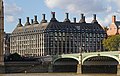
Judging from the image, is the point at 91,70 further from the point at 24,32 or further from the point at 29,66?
the point at 24,32

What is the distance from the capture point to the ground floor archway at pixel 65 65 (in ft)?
259

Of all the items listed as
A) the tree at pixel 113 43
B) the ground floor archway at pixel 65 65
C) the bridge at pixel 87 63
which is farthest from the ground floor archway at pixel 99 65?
the tree at pixel 113 43

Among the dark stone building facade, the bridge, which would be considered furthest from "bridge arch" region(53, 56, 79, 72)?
the dark stone building facade

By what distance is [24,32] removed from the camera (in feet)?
374

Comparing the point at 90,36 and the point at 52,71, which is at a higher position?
the point at 90,36

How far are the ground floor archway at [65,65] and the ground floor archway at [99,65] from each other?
6.10 metres

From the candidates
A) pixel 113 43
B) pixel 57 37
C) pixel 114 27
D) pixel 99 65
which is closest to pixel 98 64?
pixel 99 65

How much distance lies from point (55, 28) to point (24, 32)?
11.8m

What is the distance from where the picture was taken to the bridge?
215ft

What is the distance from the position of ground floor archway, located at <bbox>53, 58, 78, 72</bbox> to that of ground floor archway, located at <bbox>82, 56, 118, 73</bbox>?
6095 millimetres

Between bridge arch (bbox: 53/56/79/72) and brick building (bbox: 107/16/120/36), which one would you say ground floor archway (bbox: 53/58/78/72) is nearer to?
bridge arch (bbox: 53/56/79/72)

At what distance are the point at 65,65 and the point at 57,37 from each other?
2610cm

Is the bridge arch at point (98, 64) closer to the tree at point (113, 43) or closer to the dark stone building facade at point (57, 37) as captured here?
the tree at point (113, 43)

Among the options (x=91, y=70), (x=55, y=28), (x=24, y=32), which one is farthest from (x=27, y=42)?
(x=91, y=70)
